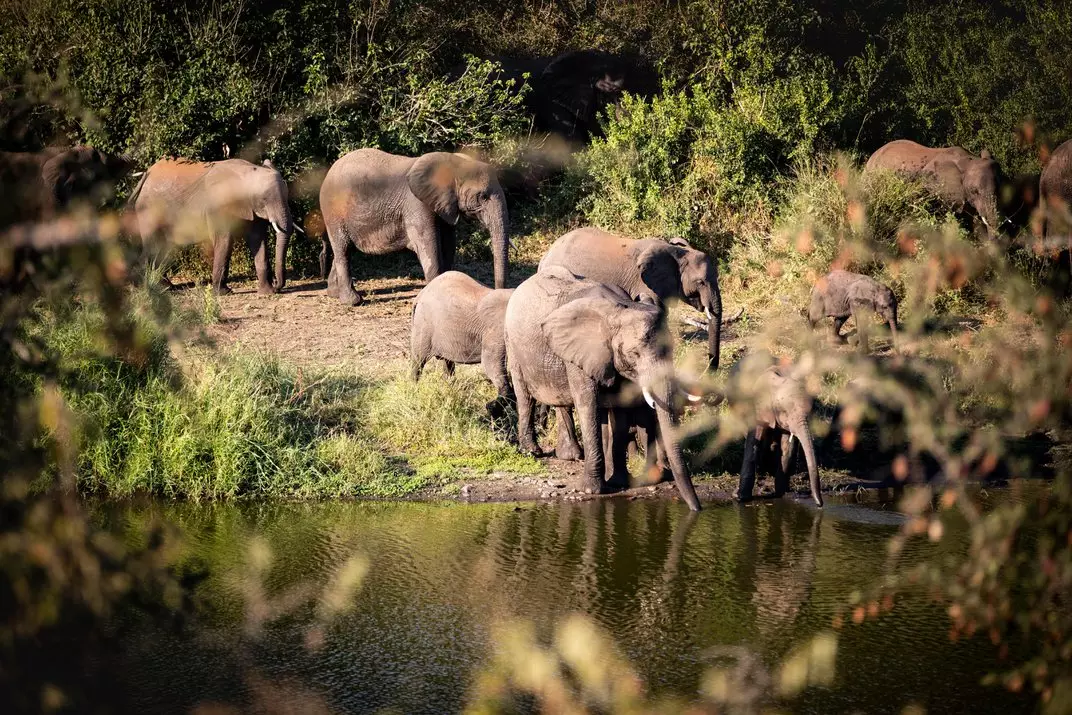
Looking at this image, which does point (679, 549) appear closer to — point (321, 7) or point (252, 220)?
point (252, 220)

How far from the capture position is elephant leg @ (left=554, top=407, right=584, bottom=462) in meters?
9.61

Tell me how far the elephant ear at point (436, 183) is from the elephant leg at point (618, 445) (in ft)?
17.4

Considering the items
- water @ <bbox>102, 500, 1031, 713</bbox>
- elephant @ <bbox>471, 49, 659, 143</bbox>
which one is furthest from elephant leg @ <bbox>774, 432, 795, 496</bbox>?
elephant @ <bbox>471, 49, 659, 143</bbox>

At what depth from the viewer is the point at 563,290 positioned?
9273 millimetres

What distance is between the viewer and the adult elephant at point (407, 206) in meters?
13.8

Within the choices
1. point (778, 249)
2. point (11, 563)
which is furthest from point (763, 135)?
point (11, 563)

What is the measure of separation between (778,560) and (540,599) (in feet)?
5.31

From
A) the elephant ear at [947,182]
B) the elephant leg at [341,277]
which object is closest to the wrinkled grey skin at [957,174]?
the elephant ear at [947,182]

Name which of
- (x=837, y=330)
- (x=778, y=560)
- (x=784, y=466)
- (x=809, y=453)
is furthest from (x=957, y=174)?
(x=778, y=560)

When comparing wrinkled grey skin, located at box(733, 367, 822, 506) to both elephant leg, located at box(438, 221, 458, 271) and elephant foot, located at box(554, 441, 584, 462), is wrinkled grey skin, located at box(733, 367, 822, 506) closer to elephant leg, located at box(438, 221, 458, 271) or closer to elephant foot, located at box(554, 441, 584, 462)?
elephant foot, located at box(554, 441, 584, 462)

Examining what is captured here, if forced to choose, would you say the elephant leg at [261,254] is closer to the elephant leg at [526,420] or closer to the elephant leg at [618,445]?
the elephant leg at [526,420]

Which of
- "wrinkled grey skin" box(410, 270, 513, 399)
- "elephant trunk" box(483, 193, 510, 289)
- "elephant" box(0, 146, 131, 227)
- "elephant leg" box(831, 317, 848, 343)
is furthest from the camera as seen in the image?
"elephant trunk" box(483, 193, 510, 289)

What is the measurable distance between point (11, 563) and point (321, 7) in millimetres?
14199

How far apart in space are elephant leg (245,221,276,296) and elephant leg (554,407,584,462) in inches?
226
